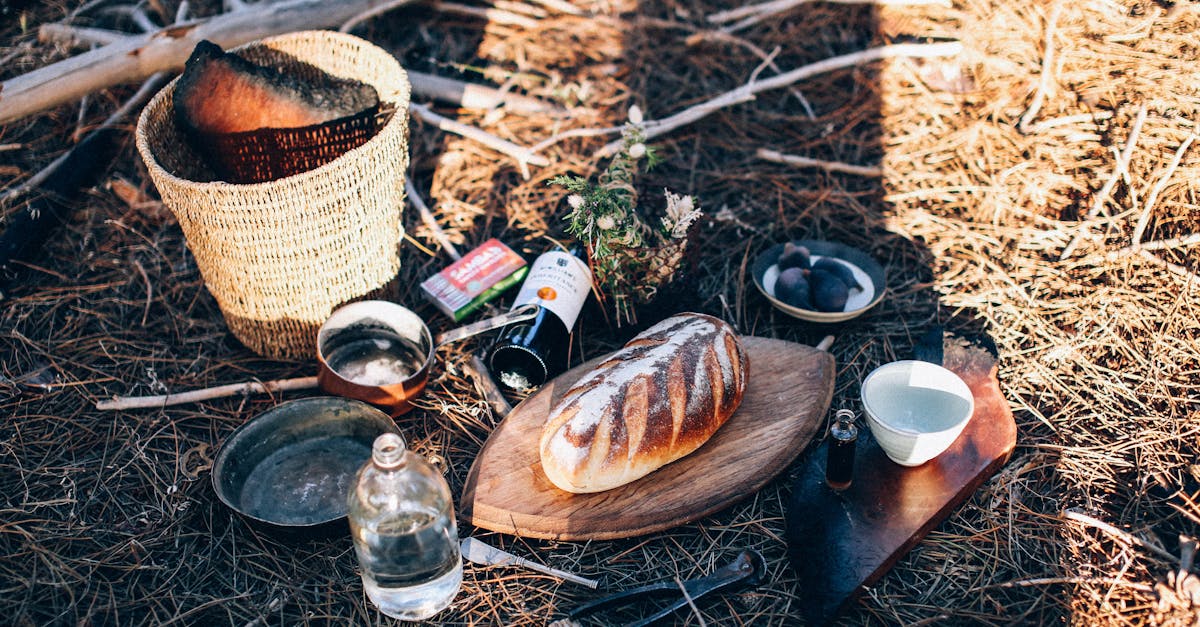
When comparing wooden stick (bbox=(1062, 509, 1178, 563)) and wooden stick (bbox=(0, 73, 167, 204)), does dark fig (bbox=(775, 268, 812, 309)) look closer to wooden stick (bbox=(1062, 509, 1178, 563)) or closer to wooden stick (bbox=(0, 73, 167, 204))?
wooden stick (bbox=(1062, 509, 1178, 563))

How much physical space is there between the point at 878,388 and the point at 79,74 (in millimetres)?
3756

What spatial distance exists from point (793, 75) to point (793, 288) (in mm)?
1612

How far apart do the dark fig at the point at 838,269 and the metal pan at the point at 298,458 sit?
1.80 metres

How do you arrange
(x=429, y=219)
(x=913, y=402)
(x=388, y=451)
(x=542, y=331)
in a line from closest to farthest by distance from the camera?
(x=388, y=451)
(x=913, y=402)
(x=542, y=331)
(x=429, y=219)

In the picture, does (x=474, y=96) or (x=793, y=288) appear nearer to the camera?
(x=793, y=288)

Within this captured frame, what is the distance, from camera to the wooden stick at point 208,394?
3.14 m

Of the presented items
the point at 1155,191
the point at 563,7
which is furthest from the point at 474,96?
the point at 1155,191

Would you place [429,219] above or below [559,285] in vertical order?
below

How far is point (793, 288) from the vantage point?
3.37 metres

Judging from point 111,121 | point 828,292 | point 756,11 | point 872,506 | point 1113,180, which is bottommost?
point 872,506

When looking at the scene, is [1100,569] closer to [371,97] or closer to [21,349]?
[371,97]

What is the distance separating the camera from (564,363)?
10.8 ft

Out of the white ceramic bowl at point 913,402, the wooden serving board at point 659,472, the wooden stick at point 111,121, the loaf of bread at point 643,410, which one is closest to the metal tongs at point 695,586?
the wooden serving board at point 659,472

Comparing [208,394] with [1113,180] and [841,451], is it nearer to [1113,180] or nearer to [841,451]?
[841,451]
